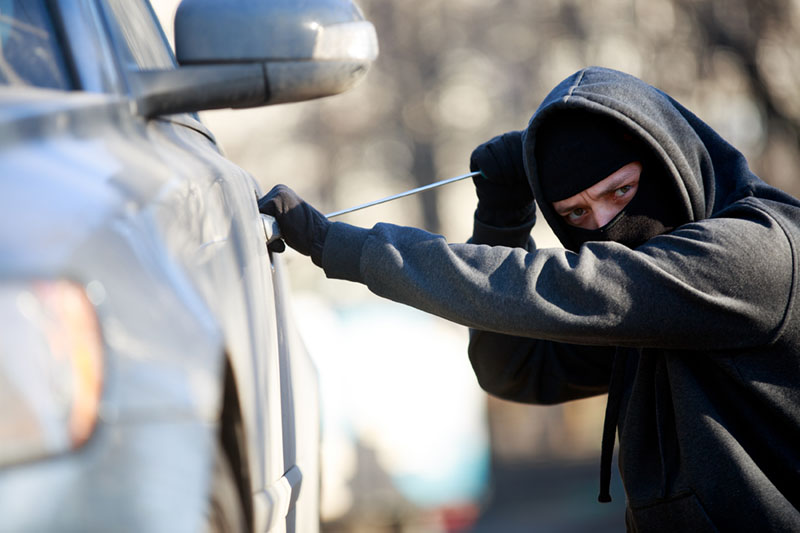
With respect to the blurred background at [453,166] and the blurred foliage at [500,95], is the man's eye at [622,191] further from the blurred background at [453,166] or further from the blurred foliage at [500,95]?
the blurred foliage at [500,95]

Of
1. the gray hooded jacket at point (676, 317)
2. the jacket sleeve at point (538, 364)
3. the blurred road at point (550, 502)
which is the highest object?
the gray hooded jacket at point (676, 317)

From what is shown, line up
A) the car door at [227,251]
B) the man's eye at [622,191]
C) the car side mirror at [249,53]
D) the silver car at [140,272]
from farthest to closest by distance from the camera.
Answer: the man's eye at [622,191] → the car side mirror at [249,53] → the car door at [227,251] → the silver car at [140,272]

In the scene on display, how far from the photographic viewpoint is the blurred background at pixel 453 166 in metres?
10.8

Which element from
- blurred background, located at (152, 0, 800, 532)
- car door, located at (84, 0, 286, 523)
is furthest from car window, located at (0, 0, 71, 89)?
blurred background, located at (152, 0, 800, 532)

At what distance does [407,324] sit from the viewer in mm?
12055

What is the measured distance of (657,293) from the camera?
7.22ft

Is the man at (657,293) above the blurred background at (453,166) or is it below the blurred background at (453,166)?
above

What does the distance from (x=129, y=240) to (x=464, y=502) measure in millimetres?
9935

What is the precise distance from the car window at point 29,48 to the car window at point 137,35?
0.37ft

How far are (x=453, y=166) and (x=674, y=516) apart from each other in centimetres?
1806

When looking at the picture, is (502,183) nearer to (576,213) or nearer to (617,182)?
(576,213)

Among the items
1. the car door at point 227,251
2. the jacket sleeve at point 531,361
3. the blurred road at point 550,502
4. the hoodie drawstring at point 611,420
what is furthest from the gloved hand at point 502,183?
the blurred road at point 550,502

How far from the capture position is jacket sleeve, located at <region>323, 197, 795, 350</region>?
219 centimetres

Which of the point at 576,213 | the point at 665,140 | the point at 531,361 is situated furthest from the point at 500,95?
the point at 665,140
